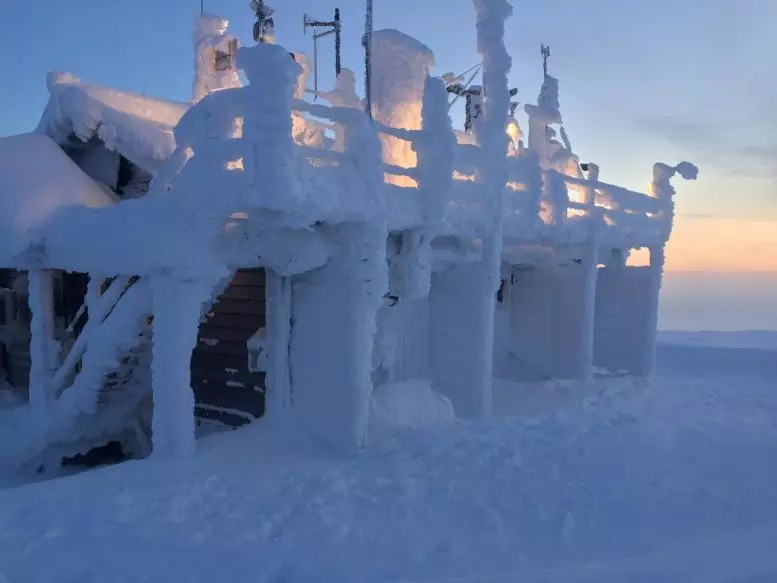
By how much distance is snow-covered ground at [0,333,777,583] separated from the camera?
4.40m

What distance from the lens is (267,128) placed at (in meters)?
5.91

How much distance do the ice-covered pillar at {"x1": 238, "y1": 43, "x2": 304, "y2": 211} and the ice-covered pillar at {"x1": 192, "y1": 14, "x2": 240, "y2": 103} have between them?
6.05 meters

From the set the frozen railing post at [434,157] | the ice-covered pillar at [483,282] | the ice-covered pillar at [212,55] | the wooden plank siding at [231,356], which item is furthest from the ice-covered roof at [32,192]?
the ice-covered pillar at [483,282]

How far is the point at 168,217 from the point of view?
21.9ft

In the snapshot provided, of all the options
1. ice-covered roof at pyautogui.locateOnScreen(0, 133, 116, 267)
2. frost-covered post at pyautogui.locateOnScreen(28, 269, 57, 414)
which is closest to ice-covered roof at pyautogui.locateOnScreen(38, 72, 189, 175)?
ice-covered roof at pyautogui.locateOnScreen(0, 133, 116, 267)

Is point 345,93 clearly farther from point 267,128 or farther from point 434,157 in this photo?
point 267,128

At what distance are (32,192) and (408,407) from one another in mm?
5843

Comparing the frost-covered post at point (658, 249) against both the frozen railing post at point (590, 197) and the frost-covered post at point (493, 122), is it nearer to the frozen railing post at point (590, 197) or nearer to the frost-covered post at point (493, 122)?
the frozen railing post at point (590, 197)

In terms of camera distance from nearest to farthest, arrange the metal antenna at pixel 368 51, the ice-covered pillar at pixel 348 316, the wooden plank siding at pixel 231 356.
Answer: the ice-covered pillar at pixel 348 316, the metal antenna at pixel 368 51, the wooden plank siding at pixel 231 356

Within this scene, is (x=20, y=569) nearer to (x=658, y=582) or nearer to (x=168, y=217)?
(x=168, y=217)

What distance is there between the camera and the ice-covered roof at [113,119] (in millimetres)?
8734

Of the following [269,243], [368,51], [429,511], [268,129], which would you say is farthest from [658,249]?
[268,129]

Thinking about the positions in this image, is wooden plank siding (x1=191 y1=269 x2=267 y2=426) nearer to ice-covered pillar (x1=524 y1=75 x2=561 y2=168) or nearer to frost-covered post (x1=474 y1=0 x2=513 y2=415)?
frost-covered post (x1=474 y1=0 x2=513 y2=415)

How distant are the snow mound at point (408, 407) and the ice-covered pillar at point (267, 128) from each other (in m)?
3.84
